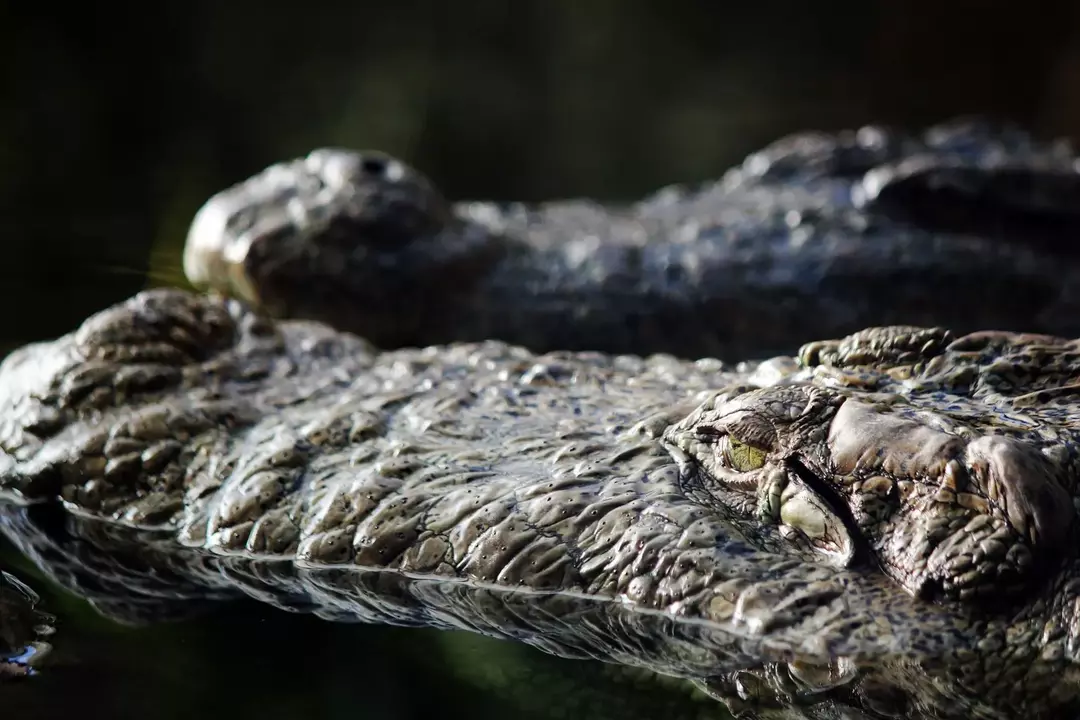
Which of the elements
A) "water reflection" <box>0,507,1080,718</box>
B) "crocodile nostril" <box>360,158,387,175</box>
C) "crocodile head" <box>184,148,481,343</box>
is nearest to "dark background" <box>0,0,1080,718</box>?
"crocodile head" <box>184,148,481,343</box>

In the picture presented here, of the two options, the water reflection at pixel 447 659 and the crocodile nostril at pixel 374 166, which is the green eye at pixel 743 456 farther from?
the crocodile nostril at pixel 374 166

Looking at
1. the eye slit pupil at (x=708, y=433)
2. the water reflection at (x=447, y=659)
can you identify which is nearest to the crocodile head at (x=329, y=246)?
the water reflection at (x=447, y=659)

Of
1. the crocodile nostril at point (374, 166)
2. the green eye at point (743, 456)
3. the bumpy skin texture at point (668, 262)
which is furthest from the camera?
the crocodile nostril at point (374, 166)

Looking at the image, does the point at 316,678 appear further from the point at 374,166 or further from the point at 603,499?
the point at 374,166

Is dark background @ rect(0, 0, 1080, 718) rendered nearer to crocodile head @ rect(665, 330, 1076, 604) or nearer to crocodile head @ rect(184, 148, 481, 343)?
crocodile head @ rect(184, 148, 481, 343)

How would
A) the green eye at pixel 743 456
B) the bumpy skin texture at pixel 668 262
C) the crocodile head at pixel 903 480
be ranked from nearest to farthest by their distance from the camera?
1. the crocodile head at pixel 903 480
2. the green eye at pixel 743 456
3. the bumpy skin texture at pixel 668 262

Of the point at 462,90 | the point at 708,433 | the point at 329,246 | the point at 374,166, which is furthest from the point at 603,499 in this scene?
the point at 462,90

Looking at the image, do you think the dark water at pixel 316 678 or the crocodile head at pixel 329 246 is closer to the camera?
the dark water at pixel 316 678

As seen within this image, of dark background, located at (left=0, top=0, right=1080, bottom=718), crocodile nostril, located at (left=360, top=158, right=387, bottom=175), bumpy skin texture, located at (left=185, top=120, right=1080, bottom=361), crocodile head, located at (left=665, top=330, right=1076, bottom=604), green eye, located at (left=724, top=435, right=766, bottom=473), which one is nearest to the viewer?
crocodile head, located at (left=665, top=330, right=1076, bottom=604)
